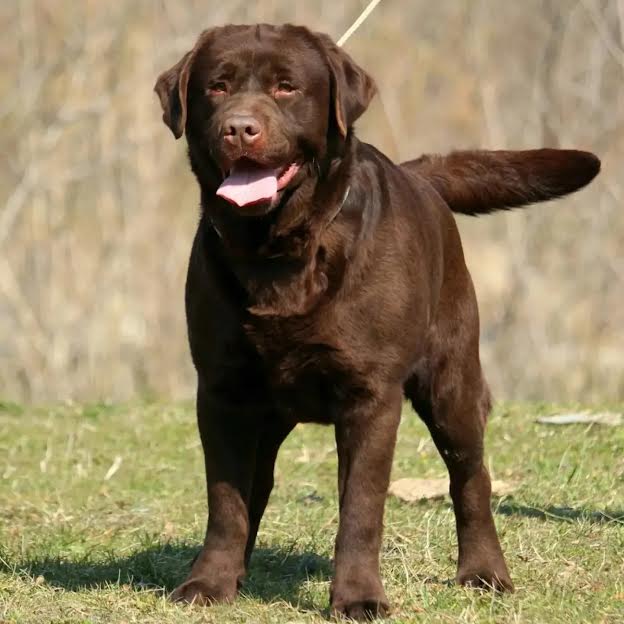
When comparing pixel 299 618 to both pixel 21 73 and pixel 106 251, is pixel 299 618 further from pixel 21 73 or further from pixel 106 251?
pixel 21 73

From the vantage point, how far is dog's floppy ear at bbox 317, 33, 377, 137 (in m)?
4.14

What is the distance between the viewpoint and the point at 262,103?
3.99 metres

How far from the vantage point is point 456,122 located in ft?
36.0

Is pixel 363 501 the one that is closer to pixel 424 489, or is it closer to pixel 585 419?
pixel 424 489

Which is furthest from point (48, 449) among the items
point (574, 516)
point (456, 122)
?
point (456, 122)

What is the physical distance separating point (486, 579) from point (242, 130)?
1.62 m

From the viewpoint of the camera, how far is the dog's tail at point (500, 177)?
199 inches

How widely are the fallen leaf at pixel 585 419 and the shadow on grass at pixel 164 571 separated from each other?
9.33 ft

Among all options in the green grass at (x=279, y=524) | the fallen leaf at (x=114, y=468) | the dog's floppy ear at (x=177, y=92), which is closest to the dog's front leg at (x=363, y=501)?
the green grass at (x=279, y=524)

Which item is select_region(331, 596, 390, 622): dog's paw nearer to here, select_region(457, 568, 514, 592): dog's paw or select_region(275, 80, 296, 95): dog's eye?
select_region(457, 568, 514, 592): dog's paw

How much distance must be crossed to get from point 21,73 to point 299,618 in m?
7.21

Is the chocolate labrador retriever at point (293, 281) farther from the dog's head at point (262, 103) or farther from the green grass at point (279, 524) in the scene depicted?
the green grass at point (279, 524)

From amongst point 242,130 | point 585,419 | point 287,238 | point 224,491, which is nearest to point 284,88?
point 242,130

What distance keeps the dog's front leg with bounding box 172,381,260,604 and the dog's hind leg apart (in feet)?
2.11
